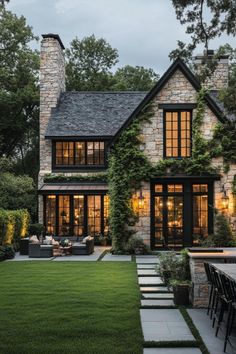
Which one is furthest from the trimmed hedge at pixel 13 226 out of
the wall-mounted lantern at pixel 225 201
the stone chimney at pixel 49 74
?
the wall-mounted lantern at pixel 225 201

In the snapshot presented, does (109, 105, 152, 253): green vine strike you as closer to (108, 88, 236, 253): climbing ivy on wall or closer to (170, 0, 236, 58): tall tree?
(108, 88, 236, 253): climbing ivy on wall

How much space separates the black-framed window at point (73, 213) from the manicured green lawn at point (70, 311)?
34.0ft

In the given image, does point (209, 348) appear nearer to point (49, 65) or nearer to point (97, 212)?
point (97, 212)

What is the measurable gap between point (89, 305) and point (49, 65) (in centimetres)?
2088

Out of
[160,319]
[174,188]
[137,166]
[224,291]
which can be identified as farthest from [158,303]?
[174,188]

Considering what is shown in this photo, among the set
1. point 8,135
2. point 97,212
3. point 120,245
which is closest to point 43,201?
point 97,212

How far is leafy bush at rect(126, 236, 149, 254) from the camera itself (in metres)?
21.4

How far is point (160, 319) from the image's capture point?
31.3ft

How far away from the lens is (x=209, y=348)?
753cm

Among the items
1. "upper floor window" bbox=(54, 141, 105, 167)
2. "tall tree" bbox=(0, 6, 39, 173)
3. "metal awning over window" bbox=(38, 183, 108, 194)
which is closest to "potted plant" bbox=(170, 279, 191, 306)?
"metal awning over window" bbox=(38, 183, 108, 194)

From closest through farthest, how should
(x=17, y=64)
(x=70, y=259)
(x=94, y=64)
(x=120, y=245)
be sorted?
1. (x=70, y=259)
2. (x=120, y=245)
3. (x=17, y=64)
4. (x=94, y=64)

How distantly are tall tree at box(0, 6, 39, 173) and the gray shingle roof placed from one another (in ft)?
30.5

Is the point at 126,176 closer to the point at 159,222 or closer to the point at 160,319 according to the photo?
the point at 159,222

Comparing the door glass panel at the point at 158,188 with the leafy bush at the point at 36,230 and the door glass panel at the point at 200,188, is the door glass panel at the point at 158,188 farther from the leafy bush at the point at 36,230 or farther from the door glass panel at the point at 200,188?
the leafy bush at the point at 36,230
